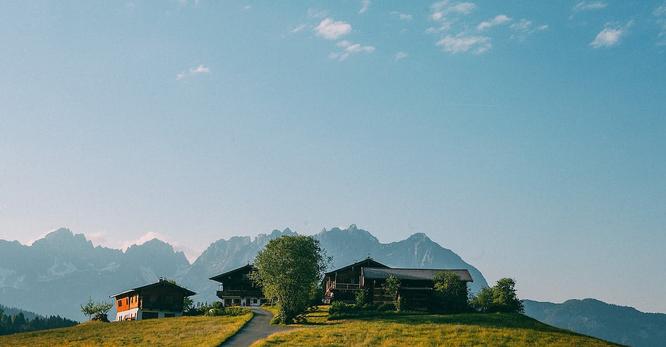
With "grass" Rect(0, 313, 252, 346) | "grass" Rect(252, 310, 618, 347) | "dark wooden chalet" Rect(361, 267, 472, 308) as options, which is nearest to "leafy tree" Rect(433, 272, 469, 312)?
"dark wooden chalet" Rect(361, 267, 472, 308)

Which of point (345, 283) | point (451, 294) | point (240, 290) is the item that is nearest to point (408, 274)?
point (451, 294)

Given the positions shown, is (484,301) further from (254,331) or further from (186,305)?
(186,305)

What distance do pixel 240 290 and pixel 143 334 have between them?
5287cm

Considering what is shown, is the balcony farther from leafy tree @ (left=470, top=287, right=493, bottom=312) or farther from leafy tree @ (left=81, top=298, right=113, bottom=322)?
leafy tree @ (left=81, top=298, right=113, bottom=322)

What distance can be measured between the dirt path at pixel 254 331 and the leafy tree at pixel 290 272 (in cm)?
275

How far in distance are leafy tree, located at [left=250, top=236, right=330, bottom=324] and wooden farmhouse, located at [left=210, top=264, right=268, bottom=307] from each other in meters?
36.5

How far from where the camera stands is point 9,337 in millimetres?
72188

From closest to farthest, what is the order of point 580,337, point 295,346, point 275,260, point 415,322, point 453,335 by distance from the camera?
point 295,346 → point 453,335 → point 580,337 → point 415,322 → point 275,260

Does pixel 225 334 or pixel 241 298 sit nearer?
pixel 225 334

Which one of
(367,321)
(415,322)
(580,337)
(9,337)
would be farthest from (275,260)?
(580,337)

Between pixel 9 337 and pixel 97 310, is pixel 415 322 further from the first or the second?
pixel 97 310

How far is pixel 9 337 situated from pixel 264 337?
30471mm

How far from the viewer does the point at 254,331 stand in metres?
70.1

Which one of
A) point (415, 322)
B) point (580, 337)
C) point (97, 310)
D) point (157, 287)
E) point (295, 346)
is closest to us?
point (295, 346)
